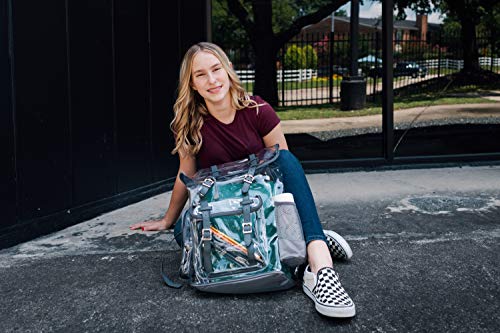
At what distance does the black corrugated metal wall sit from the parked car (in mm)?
1945

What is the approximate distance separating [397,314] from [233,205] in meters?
0.84

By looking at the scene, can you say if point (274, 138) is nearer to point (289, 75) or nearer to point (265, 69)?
point (265, 69)

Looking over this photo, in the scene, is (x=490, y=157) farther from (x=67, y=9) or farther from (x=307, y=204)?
(x=67, y=9)

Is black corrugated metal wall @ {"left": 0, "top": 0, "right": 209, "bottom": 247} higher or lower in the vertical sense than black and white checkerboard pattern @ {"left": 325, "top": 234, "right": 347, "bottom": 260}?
higher

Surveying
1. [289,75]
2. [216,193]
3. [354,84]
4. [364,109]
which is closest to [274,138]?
[216,193]

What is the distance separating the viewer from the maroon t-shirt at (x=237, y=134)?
293 cm


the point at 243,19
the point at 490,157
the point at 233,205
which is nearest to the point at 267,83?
the point at 243,19

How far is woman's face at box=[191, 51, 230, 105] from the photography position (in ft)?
9.25

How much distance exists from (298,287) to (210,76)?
110 cm

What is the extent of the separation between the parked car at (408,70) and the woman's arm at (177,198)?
3133 mm

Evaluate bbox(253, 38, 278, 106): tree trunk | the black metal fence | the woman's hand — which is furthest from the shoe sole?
bbox(253, 38, 278, 106): tree trunk

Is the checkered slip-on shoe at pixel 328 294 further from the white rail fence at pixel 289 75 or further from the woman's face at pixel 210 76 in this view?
the white rail fence at pixel 289 75

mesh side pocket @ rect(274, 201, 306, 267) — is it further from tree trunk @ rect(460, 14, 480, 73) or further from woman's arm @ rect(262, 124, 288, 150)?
tree trunk @ rect(460, 14, 480, 73)

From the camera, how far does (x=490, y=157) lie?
5609 mm
